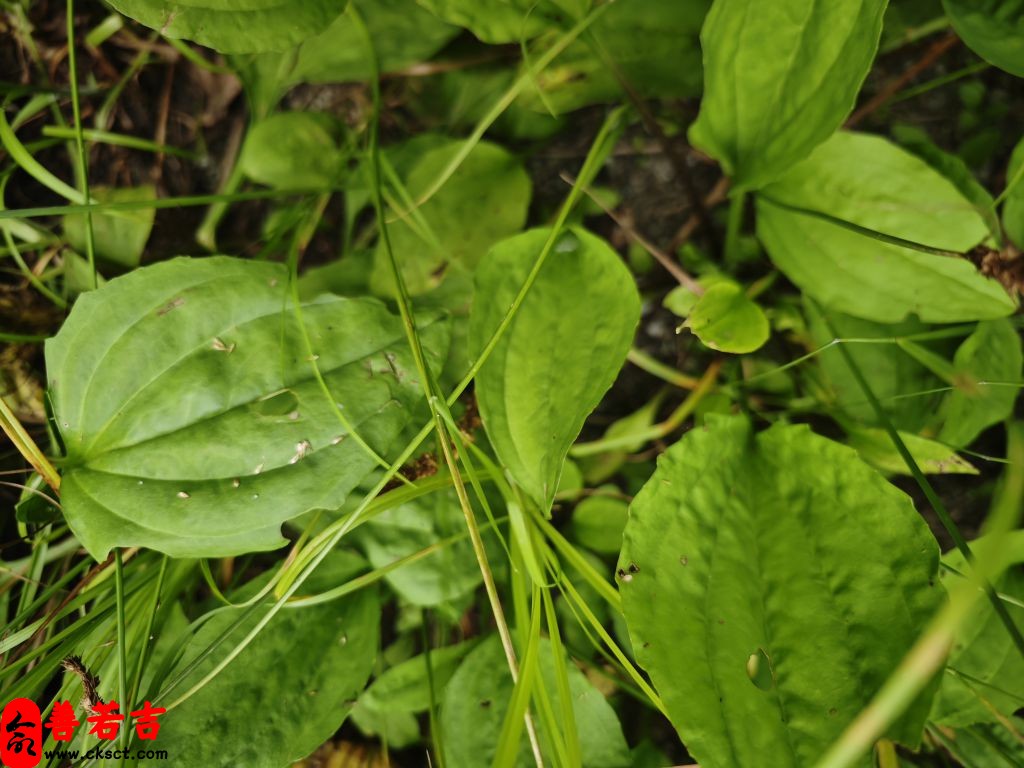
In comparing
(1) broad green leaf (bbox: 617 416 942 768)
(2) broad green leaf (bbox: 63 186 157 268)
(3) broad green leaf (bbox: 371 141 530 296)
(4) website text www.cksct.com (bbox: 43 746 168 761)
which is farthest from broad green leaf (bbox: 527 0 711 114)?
(4) website text www.cksct.com (bbox: 43 746 168 761)

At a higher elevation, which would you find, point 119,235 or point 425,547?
point 119,235

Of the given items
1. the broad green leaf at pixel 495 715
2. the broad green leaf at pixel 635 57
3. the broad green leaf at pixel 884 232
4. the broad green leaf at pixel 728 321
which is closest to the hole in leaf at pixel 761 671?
the broad green leaf at pixel 495 715

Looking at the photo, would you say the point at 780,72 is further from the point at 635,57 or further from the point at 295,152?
the point at 295,152

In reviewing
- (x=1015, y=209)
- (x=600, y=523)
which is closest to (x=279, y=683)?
(x=600, y=523)

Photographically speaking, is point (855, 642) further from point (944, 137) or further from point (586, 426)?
point (944, 137)

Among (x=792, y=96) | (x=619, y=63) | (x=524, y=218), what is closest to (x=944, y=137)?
(x=792, y=96)
